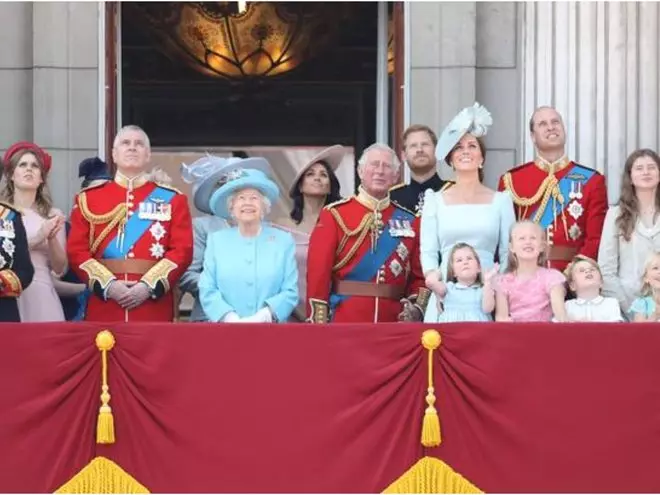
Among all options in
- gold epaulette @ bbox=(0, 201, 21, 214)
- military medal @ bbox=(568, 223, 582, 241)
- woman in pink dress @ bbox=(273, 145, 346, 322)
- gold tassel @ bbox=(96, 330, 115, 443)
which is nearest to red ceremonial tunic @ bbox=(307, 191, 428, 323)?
woman in pink dress @ bbox=(273, 145, 346, 322)

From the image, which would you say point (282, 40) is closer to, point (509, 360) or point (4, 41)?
point (4, 41)

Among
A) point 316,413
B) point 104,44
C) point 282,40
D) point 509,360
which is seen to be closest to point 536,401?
point 509,360

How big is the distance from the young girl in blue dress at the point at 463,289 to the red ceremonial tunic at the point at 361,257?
0.58 m

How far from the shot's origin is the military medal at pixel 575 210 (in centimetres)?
1032

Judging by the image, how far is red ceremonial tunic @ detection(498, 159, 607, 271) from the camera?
1027cm

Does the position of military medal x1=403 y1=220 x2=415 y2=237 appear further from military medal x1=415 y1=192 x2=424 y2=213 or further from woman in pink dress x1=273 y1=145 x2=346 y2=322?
woman in pink dress x1=273 y1=145 x2=346 y2=322

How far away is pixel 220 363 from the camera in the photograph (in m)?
9.08

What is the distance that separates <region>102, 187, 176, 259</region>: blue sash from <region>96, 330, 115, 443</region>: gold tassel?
1087 mm

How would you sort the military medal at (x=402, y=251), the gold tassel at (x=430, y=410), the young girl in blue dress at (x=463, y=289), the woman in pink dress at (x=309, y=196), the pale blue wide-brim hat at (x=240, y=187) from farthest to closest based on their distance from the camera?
the woman in pink dress at (x=309, y=196) → the military medal at (x=402, y=251) → the pale blue wide-brim hat at (x=240, y=187) → the young girl in blue dress at (x=463, y=289) → the gold tassel at (x=430, y=410)

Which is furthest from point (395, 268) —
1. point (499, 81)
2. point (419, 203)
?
point (499, 81)

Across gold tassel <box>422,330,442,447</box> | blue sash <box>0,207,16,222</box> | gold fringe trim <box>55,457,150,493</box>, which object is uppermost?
blue sash <box>0,207,16,222</box>

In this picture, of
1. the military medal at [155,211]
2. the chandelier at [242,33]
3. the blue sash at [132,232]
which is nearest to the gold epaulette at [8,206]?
the blue sash at [132,232]

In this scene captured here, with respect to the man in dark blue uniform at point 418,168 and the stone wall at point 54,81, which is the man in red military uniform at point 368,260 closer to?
the man in dark blue uniform at point 418,168

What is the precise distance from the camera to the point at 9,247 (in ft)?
31.5
